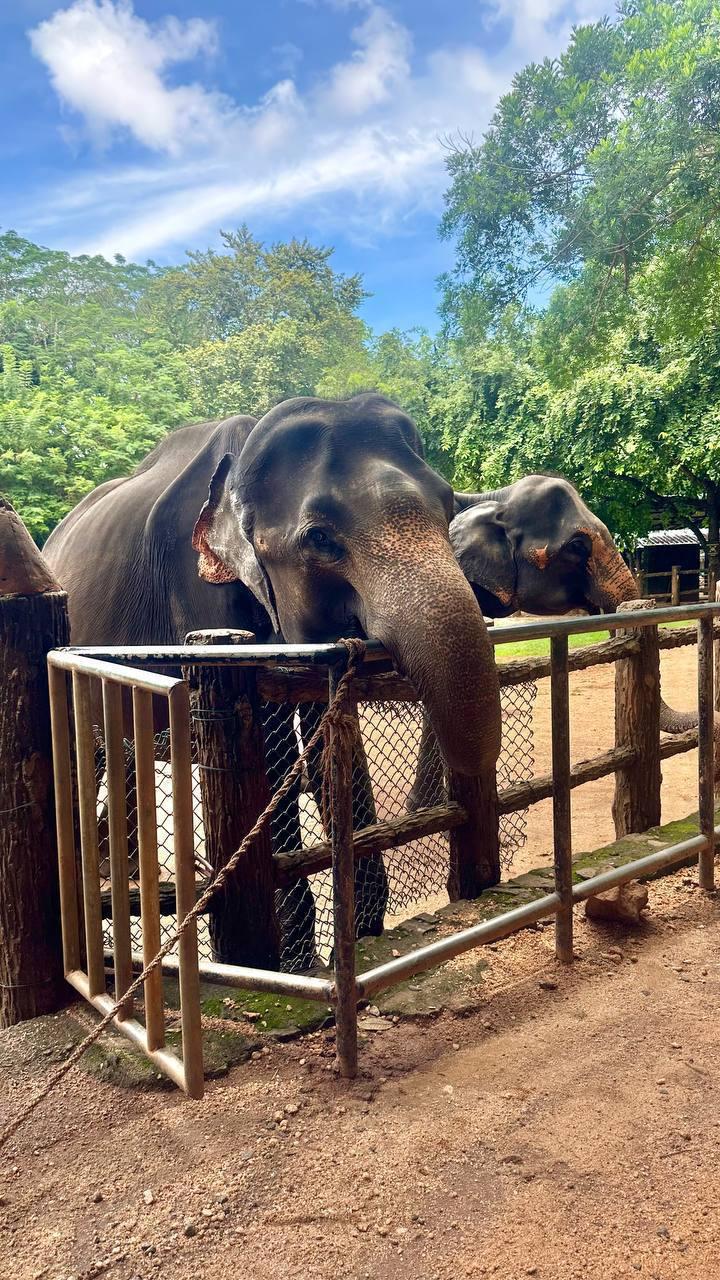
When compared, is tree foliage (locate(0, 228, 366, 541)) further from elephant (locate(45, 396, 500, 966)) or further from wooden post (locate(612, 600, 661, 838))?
wooden post (locate(612, 600, 661, 838))

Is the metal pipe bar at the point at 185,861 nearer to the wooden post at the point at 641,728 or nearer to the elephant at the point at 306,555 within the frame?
the elephant at the point at 306,555

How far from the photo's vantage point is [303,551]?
357 cm

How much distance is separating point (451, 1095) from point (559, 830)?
1.11 meters

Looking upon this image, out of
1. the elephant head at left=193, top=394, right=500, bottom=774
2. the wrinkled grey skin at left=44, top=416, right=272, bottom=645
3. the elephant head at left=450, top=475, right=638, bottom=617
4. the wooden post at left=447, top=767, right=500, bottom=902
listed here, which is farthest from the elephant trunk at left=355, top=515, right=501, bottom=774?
the elephant head at left=450, top=475, right=638, bottom=617

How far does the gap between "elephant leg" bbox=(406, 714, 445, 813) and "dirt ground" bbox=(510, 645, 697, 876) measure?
4.06 ft

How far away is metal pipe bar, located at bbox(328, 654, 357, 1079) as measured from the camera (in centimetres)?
260

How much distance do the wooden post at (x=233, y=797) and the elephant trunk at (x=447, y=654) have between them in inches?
21.6

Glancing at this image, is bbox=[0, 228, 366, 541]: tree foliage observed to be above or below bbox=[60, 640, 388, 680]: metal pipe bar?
above

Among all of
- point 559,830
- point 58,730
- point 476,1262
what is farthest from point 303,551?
point 476,1262

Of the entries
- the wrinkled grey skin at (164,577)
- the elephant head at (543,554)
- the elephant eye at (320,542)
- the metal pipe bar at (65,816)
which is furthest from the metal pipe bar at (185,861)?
the elephant head at (543,554)

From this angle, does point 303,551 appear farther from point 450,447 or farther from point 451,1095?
point 450,447

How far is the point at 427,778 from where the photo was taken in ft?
18.2

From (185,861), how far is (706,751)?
8.76 feet

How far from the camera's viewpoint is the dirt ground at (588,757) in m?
6.83
